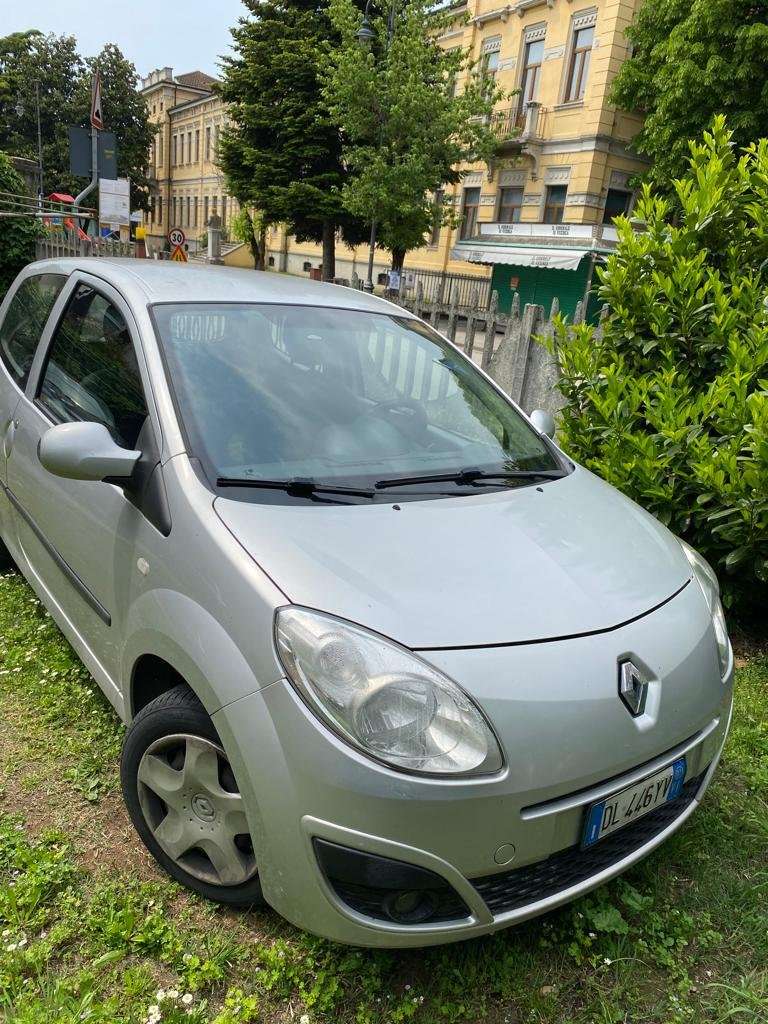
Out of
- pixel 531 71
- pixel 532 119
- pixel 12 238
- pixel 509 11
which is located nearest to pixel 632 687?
pixel 12 238

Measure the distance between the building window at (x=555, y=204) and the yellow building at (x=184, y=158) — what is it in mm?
33821

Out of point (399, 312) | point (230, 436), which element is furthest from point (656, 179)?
point (230, 436)

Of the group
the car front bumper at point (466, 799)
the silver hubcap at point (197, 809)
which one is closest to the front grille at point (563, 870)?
the car front bumper at point (466, 799)

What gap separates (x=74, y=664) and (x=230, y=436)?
1612 mm

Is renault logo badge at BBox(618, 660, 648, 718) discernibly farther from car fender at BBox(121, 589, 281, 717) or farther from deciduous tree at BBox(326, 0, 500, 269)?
deciduous tree at BBox(326, 0, 500, 269)

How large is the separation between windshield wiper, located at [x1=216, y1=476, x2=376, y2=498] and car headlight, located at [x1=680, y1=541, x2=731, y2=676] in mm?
1056

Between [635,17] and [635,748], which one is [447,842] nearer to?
[635,748]

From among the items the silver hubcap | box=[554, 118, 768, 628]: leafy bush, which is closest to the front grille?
the silver hubcap

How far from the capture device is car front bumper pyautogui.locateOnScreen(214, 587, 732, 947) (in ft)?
5.17

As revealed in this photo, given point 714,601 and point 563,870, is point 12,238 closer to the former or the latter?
point 714,601

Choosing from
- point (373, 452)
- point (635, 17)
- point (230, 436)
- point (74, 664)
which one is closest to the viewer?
point (230, 436)

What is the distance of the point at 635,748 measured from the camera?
1.77m

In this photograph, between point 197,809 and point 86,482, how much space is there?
1162 millimetres

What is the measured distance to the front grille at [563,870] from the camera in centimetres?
170
